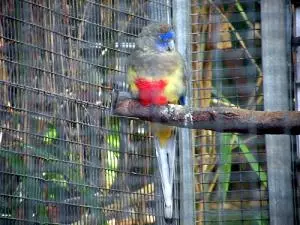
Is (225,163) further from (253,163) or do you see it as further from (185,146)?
(185,146)

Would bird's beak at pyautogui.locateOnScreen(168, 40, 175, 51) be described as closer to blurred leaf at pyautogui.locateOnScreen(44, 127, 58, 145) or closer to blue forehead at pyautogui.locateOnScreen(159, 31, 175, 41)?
blue forehead at pyautogui.locateOnScreen(159, 31, 175, 41)

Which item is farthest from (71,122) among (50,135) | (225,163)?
(225,163)

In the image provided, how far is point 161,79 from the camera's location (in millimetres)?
2180

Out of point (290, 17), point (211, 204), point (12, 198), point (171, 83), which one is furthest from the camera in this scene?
point (211, 204)

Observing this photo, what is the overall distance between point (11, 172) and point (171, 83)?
56 centimetres

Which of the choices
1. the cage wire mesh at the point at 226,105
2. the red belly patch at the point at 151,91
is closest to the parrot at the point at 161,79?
the red belly patch at the point at 151,91

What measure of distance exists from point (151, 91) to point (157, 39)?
20 centimetres

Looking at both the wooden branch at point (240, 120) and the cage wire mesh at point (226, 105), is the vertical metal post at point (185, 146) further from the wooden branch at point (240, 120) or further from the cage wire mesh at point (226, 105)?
the wooden branch at point (240, 120)

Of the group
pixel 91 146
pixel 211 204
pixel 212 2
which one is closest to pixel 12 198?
pixel 91 146

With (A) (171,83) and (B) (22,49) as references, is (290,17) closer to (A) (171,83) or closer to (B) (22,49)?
(A) (171,83)

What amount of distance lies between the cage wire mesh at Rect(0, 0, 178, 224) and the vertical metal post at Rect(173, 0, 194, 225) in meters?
0.05

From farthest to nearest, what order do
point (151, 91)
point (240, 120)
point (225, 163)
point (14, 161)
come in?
point (225, 163) → point (14, 161) → point (151, 91) → point (240, 120)

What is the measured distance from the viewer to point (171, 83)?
219 centimetres

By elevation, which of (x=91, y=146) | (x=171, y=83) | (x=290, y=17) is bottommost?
(x=91, y=146)
